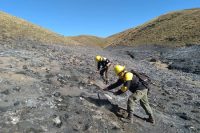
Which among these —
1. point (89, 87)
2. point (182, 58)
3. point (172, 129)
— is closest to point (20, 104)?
point (89, 87)

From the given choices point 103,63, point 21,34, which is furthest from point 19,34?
point 103,63

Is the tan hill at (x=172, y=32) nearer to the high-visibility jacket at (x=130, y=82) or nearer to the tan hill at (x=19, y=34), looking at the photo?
the tan hill at (x=19, y=34)

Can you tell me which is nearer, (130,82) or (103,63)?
(130,82)

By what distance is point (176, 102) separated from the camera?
15.5m

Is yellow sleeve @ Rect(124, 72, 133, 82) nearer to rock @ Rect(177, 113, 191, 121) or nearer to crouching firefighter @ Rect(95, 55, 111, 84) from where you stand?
rock @ Rect(177, 113, 191, 121)

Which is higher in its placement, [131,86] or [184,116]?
[131,86]

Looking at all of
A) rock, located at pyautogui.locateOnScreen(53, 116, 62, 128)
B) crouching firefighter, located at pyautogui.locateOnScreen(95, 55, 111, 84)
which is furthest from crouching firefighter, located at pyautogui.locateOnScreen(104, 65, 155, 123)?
crouching firefighter, located at pyautogui.locateOnScreen(95, 55, 111, 84)

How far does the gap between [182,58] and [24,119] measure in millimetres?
32400

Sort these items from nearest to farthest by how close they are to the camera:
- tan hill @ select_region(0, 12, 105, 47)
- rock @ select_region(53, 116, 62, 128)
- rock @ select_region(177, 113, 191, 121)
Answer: rock @ select_region(53, 116, 62, 128)
rock @ select_region(177, 113, 191, 121)
tan hill @ select_region(0, 12, 105, 47)

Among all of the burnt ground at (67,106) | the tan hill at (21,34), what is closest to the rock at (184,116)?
the burnt ground at (67,106)

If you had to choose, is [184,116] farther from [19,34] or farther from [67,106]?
[19,34]

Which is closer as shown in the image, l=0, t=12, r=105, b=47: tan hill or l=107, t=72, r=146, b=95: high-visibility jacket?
l=107, t=72, r=146, b=95: high-visibility jacket

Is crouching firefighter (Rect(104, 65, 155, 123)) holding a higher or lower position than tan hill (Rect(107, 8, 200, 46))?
lower

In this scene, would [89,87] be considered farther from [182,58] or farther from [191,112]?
[182,58]
